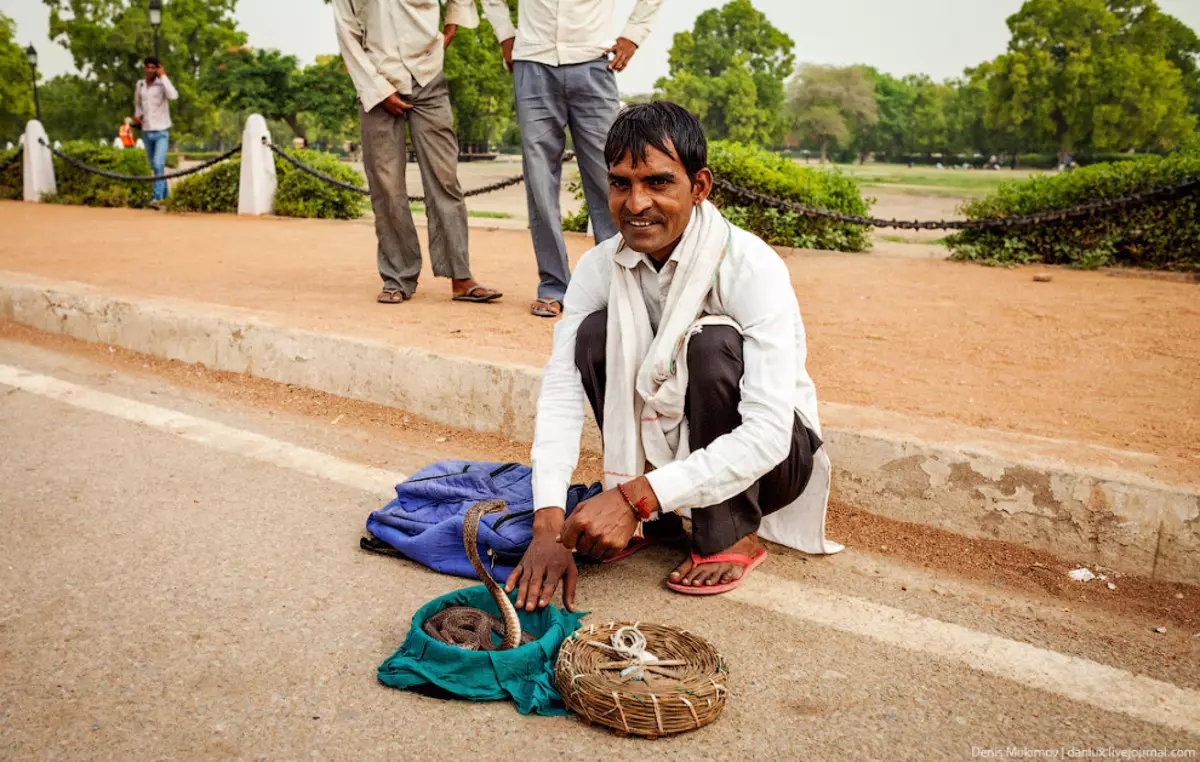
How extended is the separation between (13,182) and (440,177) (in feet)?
44.2

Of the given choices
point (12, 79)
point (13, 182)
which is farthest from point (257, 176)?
point (12, 79)

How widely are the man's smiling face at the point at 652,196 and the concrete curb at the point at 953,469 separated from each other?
946mm

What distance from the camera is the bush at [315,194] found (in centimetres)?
1202

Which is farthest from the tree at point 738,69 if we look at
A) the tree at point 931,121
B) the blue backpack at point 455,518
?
the blue backpack at point 455,518

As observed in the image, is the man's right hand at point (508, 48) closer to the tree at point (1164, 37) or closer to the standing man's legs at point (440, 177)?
the standing man's legs at point (440, 177)

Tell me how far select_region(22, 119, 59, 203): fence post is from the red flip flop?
50.7 ft

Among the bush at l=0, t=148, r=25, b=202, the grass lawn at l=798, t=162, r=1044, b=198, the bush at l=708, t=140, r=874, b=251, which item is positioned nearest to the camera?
the bush at l=708, t=140, r=874, b=251

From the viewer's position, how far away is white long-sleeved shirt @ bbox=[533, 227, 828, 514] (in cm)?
241

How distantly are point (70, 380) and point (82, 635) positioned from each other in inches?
108

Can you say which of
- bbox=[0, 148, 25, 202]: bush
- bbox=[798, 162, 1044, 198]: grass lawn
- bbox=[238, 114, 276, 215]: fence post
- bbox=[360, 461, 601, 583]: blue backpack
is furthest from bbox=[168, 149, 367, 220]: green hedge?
bbox=[360, 461, 601, 583]: blue backpack

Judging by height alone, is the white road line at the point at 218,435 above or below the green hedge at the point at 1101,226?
below

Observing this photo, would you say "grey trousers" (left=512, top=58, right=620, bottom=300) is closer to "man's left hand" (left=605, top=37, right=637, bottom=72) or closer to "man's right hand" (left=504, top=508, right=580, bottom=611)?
"man's left hand" (left=605, top=37, right=637, bottom=72)

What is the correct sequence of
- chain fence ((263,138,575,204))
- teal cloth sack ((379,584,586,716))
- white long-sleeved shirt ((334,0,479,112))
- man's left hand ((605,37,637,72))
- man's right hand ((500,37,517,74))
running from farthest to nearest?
chain fence ((263,138,575,204)) < white long-sleeved shirt ((334,0,479,112)) < man's right hand ((500,37,517,74)) < man's left hand ((605,37,637,72)) < teal cloth sack ((379,584,586,716))

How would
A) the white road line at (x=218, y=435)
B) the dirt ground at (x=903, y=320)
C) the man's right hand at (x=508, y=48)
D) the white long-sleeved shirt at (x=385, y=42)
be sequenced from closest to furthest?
the white road line at (x=218, y=435) → the dirt ground at (x=903, y=320) → the man's right hand at (x=508, y=48) → the white long-sleeved shirt at (x=385, y=42)
